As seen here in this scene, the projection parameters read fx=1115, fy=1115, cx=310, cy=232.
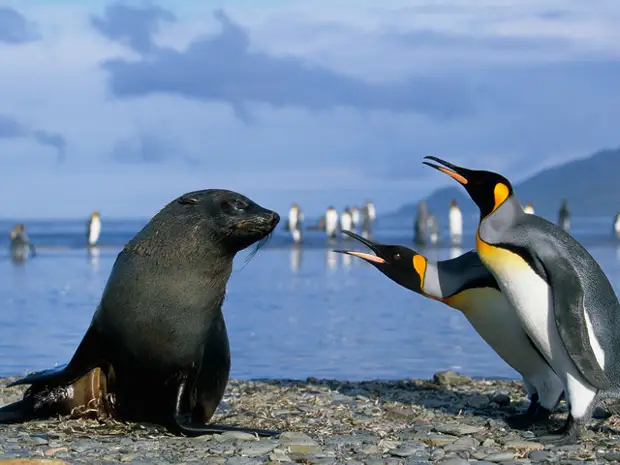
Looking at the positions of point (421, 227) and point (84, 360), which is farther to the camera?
point (421, 227)

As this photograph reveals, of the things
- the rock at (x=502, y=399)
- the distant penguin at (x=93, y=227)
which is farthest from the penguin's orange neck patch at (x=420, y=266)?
the distant penguin at (x=93, y=227)

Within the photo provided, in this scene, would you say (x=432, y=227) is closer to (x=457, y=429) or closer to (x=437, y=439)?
(x=457, y=429)

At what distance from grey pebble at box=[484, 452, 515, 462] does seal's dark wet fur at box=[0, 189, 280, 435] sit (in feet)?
4.23

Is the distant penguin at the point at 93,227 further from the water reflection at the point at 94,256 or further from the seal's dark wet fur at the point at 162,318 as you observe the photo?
the seal's dark wet fur at the point at 162,318

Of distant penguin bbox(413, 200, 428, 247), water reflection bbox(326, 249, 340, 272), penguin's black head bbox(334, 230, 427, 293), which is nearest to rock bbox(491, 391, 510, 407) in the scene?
penguin's black head bbox(334, 230, 427, 293)

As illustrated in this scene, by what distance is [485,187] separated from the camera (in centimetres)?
544

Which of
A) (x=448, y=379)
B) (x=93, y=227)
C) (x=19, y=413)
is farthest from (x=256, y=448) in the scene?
(x=93, y=227)

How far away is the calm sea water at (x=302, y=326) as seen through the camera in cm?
901

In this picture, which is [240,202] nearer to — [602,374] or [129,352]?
[129,352]

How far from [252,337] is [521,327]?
5322 mm

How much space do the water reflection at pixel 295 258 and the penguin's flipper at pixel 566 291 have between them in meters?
16.4

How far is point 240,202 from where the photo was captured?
5.47m

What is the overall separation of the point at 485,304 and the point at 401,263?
0.51 metres

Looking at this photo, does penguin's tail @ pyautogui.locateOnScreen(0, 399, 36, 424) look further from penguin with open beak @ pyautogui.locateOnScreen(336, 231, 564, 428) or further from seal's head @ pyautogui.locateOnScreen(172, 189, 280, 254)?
penguin with open beak @ pyautogui.locateOnScreen(336, 231, 564, 428)
